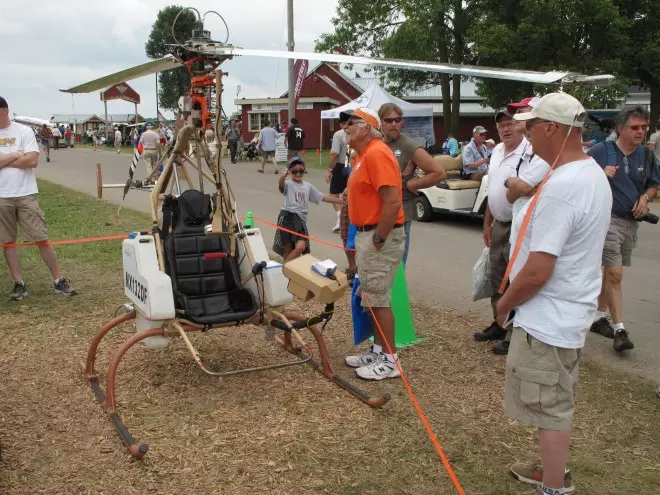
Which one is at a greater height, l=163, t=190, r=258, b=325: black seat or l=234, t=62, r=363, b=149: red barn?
l=234, t=62, r=363, b=149: red barn

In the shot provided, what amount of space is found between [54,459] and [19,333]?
2.34m

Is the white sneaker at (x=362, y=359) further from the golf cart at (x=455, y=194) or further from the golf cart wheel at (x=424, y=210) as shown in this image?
the golf cart wheel at (x=424, y=210)

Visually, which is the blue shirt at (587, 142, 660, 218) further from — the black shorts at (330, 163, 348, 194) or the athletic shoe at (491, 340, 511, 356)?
the black shorts at (330, 163, 348, 194)

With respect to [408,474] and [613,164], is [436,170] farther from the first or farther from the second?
[408,474]

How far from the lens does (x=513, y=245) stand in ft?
9.86

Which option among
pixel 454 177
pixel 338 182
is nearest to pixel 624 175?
pixel 338 182

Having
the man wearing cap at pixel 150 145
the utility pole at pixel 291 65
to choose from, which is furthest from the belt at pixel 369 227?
the utility pole at pixel 291 65

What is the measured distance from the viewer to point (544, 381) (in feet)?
9.06

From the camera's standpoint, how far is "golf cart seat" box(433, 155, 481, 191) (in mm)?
11218

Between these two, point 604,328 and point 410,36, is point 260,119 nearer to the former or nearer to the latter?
point 410,36

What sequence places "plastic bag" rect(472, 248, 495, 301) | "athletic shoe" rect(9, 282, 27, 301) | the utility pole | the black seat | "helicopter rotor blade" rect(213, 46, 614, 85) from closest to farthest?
"helicopter rotor blade" rect(213, 46, 614, 85) < the black seat < "plastic bag" rect(472, 248, 495, 301) < "athletic shoe" rect(9, 282, 27, 301) < the utility pole

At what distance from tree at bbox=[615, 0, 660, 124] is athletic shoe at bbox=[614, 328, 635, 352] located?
55.5 ft

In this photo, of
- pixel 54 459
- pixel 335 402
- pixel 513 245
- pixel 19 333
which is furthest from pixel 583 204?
pixel 19 333

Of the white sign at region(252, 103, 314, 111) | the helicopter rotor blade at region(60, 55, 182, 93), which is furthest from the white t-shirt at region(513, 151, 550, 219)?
the white sign at region(252, 103, 314, 111)
